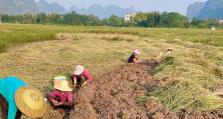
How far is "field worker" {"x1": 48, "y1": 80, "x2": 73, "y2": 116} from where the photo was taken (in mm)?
7992

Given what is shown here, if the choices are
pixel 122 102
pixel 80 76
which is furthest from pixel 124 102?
pixel 80 76

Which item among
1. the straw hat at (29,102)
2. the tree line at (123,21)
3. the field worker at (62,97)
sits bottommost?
the tree line at (123,21)

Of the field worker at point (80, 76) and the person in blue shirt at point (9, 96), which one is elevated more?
the person in blue shirt at point (9, 96)

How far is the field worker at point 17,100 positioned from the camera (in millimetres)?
5527

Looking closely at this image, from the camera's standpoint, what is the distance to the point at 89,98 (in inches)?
330

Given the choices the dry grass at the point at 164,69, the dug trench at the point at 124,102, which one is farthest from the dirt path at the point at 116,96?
the dry grass at the point at 164,69

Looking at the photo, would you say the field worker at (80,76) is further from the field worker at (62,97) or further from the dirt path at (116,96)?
the field worker at (62,97)

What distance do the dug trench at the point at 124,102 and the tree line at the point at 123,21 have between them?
3195 inches

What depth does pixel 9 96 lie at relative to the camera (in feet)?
18.4

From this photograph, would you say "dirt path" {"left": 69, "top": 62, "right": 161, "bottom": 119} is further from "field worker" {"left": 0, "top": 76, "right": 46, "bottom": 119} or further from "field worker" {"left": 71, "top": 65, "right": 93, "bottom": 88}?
"field worker" {"left": 0, "top": 76, "right": 46, "bottom": 119}

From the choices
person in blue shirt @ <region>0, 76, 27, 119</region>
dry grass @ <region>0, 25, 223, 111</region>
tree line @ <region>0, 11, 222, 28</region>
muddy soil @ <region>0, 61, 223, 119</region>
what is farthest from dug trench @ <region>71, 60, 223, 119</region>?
tree line @ <region>0, 11, 222, 28</region>

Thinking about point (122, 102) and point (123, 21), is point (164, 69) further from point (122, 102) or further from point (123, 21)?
point (123, 21)

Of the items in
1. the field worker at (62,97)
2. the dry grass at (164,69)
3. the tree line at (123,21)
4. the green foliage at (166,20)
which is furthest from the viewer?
the tree line at (123,21)

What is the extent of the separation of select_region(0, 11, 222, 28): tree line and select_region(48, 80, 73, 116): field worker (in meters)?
82.7
